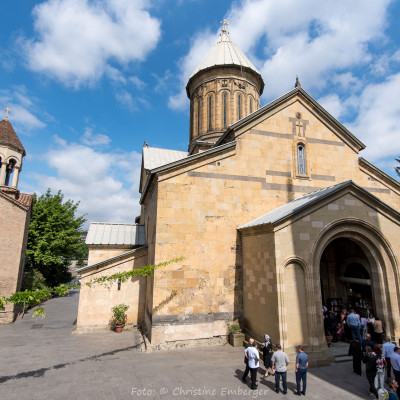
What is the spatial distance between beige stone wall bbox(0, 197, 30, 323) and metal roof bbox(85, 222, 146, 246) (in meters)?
4.22

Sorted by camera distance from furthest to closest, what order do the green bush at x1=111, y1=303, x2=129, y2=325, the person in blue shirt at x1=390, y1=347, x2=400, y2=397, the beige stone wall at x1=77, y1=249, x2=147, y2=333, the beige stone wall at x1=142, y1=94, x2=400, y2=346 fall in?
the beige stone wall at x1=77, y1=249, x2=147, y2=333
the green bush at x1=111, y1=303, x2=129, y2=325
the beige stone wall at x1=142, y1=94, x2=400, y2=346
the person in blue shirt at x1=390, y1=347, x2=400, y2=397

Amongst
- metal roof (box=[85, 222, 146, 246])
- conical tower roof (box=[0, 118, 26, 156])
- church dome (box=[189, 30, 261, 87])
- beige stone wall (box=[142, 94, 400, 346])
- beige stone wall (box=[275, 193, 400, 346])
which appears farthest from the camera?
church dome (box=[189, 30, 261, 87])

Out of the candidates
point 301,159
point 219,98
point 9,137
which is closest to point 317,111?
point 301,159

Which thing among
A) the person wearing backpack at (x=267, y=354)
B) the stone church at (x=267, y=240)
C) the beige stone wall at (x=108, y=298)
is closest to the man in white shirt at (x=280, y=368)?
the person wearing backpack at (x=267, y=354)

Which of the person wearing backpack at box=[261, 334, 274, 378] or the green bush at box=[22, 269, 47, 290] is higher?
the green bush at box=[22, 269, 47, 290]

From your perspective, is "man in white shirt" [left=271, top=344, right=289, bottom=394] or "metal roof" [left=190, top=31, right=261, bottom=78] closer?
"man in white shirt" [left=271, top=344, right=289, bottom=394]

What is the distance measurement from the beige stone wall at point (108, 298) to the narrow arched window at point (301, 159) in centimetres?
812

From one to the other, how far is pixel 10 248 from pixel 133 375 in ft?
39.7

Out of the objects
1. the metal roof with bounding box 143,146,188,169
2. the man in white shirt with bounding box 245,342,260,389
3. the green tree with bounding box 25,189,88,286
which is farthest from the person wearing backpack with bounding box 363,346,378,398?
the green tree with bounding box 25,189,88,286

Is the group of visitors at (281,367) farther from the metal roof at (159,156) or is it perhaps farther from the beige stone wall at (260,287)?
the metal roof at (159,156)

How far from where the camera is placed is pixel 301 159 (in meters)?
11.5

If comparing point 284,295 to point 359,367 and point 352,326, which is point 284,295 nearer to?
point 359,367

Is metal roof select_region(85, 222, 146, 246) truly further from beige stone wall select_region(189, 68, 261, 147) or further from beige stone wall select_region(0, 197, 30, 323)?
beige stone wall select_region(189, 68, 261, 147)

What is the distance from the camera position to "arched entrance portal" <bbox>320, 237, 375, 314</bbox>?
9.85 meters
